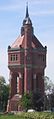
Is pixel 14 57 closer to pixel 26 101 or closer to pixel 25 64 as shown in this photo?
pixel 25 64

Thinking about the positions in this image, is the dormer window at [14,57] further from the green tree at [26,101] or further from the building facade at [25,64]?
the green tree at [26,101]

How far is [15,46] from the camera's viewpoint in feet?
488

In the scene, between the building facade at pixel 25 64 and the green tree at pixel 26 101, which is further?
the building facade at pixel 25 64

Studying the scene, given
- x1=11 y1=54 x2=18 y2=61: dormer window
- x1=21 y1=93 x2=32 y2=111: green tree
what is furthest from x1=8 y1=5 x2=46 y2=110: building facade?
→ x1=21 y1=93 x2=32 y2=111: green tree

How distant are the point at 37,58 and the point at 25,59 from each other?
10.4 ft

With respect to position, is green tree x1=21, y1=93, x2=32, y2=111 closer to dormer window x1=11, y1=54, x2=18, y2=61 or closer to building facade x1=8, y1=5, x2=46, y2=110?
building facade x1=8, y1=5, x2=46, y2=110

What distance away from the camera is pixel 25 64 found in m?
145

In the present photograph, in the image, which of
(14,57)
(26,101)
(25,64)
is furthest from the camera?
(14,57)

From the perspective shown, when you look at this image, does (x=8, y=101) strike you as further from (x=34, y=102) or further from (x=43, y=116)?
(x=43, y=116)

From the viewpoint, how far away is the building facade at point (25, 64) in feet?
476

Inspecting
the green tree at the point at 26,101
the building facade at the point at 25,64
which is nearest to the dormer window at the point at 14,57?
the building facade at the point at 25,64

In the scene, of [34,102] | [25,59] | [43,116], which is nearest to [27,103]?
[34,102]

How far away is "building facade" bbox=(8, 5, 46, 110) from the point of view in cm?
14500

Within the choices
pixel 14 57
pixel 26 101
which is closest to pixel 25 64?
pixel 14 57
